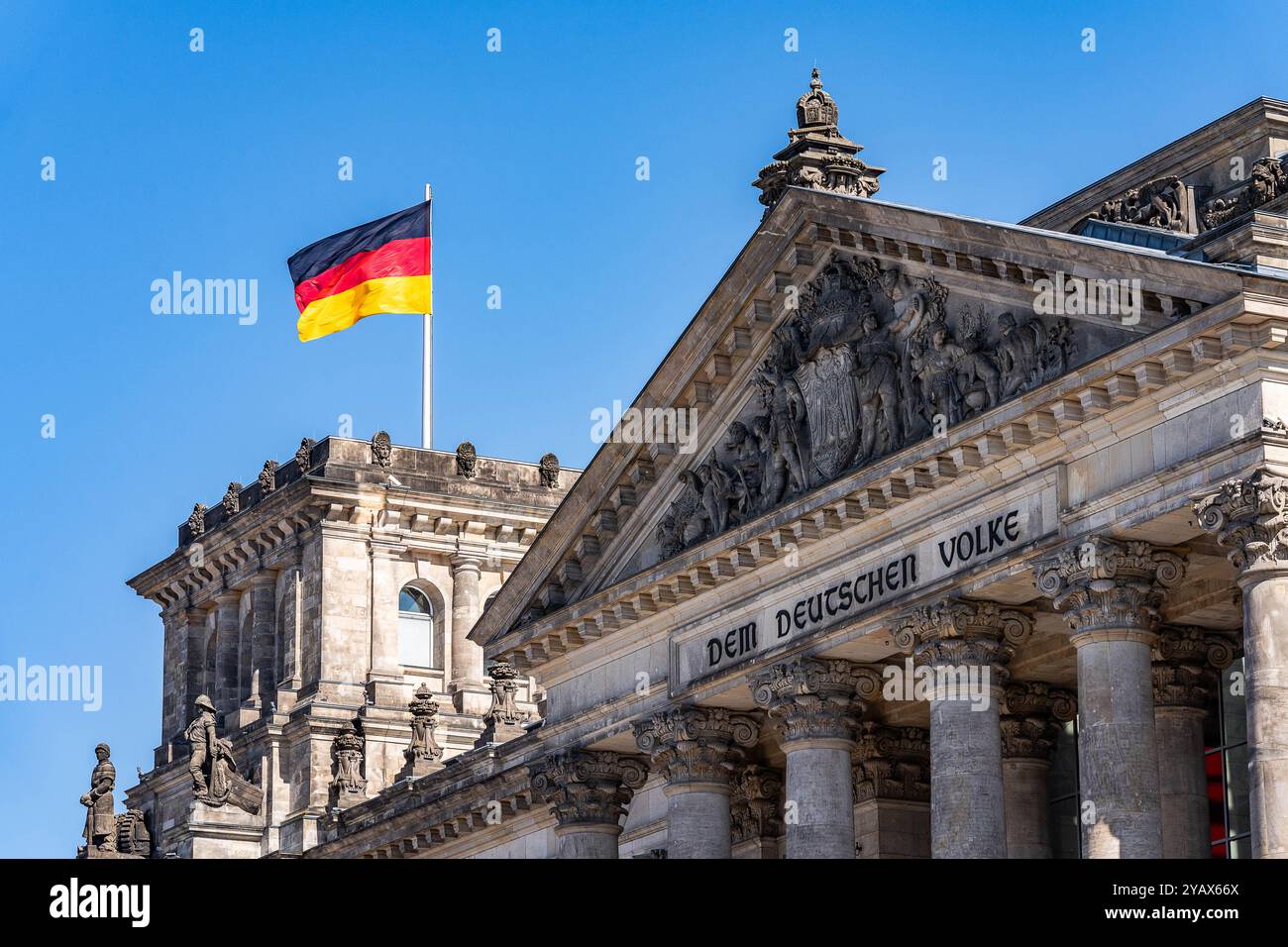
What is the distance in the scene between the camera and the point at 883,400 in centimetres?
4447

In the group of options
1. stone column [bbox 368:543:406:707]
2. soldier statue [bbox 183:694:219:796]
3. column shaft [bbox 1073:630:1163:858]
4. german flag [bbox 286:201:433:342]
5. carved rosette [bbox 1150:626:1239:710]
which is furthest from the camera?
stone column [bbox 368:543:406:707]

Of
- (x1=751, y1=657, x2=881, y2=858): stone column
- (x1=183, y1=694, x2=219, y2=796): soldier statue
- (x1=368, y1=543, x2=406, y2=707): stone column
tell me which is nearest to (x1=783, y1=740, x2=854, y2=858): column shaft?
(x1=751, y1=657, x2=881, y2=858): stone column

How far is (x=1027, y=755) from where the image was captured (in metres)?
47.1

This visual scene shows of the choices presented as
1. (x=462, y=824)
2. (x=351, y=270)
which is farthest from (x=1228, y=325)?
(x=351, y=270)

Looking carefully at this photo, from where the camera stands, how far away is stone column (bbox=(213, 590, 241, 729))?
82125mm

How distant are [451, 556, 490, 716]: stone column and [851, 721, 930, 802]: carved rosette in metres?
28.9

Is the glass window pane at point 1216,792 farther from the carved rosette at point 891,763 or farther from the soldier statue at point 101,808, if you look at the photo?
the soldier statue at point 101,808

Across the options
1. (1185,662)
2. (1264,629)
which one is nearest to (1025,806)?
(1185,662)

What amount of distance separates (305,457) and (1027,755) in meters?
37.1

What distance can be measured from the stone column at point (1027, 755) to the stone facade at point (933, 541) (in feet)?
0.16

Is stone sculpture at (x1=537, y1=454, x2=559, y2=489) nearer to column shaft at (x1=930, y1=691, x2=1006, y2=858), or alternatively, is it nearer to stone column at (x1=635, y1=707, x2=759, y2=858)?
stone column at (x1=635, y1=707, x2=759, y2=858)

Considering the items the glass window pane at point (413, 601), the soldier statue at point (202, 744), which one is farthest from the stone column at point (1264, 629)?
the glass window pane at point (413, 601)
